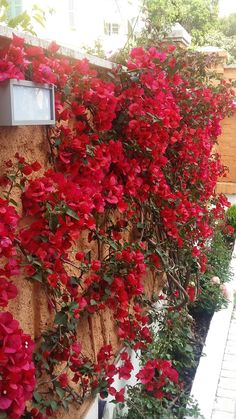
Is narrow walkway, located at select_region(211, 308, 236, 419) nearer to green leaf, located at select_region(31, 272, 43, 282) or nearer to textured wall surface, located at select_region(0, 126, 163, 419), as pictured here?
textured wall surface, located at select_region(0, 126, 163, 419)

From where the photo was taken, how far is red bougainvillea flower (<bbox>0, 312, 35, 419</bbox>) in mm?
1105

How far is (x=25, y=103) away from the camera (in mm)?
1319

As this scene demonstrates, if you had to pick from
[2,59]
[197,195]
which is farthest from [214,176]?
[2,59]

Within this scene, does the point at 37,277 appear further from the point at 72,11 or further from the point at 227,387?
the point at 72,11

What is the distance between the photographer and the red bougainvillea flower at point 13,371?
3.63ft

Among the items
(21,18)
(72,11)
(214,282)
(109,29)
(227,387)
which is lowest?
(227,387)

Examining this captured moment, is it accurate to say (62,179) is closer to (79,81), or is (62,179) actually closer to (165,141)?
(79,81)

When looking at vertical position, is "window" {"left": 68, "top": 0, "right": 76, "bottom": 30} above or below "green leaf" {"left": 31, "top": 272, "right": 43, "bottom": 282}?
above

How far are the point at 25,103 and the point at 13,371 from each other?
28.2 inches

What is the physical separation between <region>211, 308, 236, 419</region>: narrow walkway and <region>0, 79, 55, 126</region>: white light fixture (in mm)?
2239

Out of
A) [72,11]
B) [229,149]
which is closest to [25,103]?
[229,149]

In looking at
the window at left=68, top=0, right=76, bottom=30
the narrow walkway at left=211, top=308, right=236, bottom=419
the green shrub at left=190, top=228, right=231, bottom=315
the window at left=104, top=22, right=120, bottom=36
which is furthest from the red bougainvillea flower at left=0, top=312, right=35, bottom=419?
the window at left=68, top=0, right=76, bottom=30

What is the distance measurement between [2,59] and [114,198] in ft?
2.82

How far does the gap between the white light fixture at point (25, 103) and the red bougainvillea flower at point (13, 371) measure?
20.6 inches
